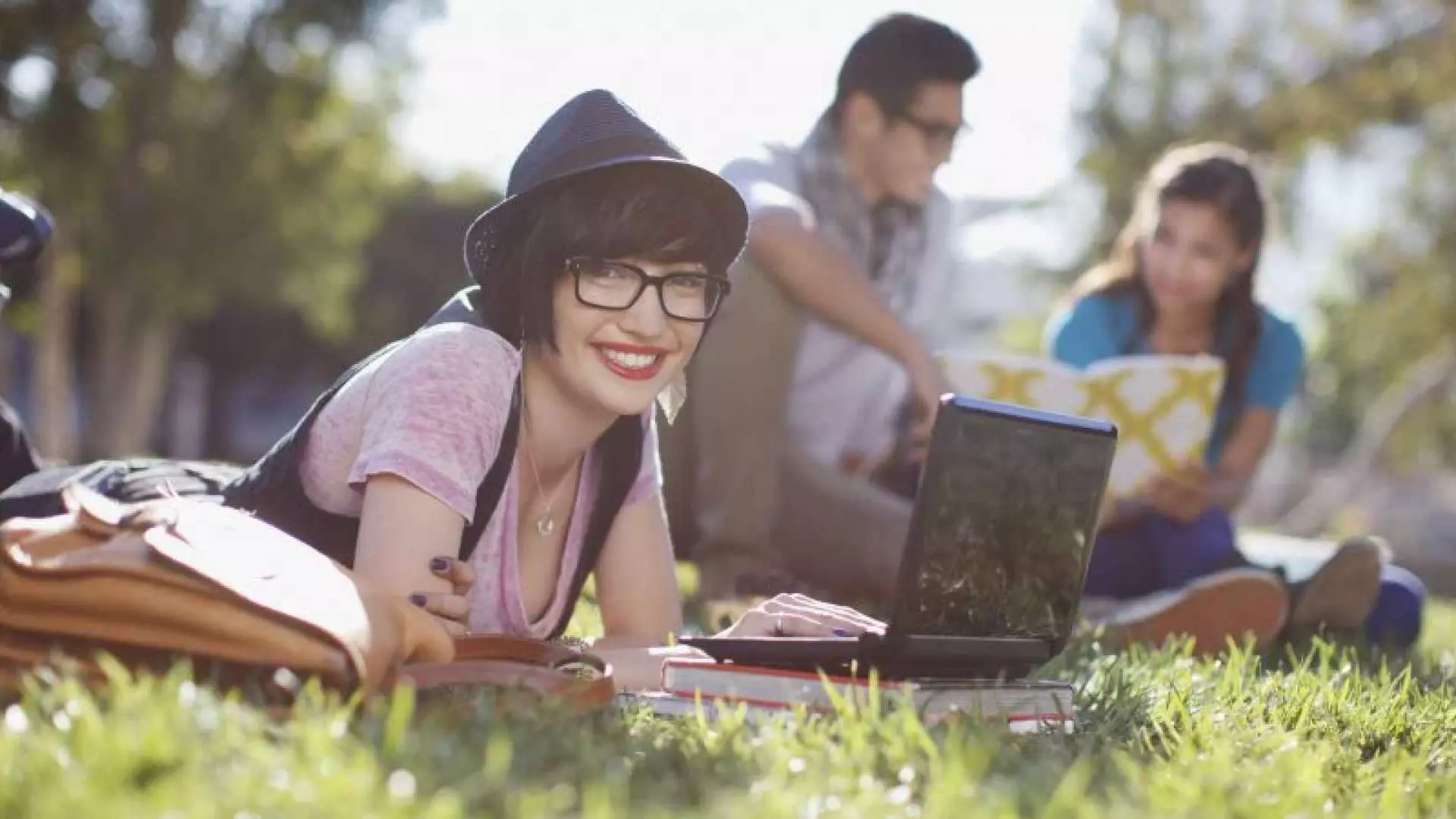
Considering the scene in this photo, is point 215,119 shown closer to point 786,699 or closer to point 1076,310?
point 1076,310

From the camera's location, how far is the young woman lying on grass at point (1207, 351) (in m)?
5.11

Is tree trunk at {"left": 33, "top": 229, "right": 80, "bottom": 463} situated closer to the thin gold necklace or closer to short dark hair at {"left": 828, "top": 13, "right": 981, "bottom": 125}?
short dark hair at {"left": 828, "top": 13, "right": 981, "bottom": 125}

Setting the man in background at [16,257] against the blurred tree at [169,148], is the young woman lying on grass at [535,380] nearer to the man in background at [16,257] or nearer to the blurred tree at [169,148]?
the man in background at [16,257]

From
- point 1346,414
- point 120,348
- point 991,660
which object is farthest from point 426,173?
point 991,660

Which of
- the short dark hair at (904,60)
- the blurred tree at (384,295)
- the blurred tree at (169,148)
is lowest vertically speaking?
the blurred tree at (384,295)

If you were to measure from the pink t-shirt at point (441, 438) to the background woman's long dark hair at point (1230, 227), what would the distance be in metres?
3.31

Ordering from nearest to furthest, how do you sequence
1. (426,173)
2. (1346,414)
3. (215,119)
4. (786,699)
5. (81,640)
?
(81,640), (786,699), (215,119), (426,173), (1346,414)

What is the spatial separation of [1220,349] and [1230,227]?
45 cm

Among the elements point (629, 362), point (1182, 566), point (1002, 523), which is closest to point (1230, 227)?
point (1182, 566)

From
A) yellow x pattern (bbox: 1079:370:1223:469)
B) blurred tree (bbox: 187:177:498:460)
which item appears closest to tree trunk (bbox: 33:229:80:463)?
blurred tree (bbox: 187:177:498:460)

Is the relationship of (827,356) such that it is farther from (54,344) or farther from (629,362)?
(54,344)

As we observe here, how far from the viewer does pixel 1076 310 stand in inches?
241

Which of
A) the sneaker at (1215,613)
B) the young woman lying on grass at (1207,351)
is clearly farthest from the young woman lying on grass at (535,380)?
the young woman lying on grass at (1207,351)

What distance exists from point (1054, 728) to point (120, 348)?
806 inches
